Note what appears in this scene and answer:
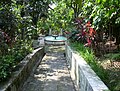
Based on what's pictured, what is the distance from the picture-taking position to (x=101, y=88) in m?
3.00

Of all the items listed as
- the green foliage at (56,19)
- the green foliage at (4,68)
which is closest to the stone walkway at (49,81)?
the green foliage at (4,68)

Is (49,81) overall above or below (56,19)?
below

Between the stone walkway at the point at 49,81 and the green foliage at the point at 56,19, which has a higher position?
the green foliage at the point at 56,19

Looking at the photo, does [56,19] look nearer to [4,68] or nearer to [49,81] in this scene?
[49,81]

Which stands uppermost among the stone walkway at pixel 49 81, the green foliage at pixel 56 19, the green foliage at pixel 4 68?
the green foliage at pixel 56 19

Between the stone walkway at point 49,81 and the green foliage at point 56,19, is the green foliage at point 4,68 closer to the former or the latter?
the stone walkway at point 49,81

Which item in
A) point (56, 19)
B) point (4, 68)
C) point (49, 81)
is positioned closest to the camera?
point (4, 68)

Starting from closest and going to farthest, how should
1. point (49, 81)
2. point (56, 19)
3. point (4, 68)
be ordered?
point (4, 68) → point (49, 81) → point (56, 19)

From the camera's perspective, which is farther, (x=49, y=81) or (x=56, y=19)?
(x=56, y=19)

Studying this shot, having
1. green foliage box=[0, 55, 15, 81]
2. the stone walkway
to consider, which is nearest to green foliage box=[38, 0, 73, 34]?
the stone walkway

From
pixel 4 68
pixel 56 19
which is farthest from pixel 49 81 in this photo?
pixel 56 19

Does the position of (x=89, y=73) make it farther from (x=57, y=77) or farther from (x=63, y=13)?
(x=63, y=13)

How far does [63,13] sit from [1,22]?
41.5ft

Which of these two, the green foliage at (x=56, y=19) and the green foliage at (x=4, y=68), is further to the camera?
the green foliage at (x=56, y=19)
